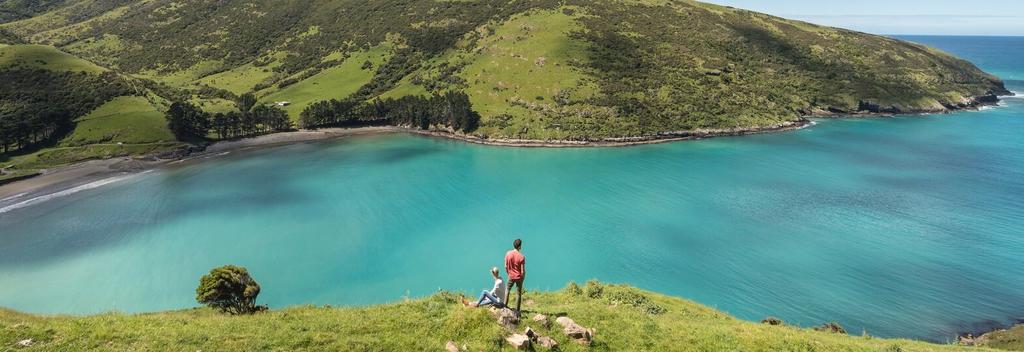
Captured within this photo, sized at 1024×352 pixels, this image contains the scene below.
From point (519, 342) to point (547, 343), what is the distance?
106 cm

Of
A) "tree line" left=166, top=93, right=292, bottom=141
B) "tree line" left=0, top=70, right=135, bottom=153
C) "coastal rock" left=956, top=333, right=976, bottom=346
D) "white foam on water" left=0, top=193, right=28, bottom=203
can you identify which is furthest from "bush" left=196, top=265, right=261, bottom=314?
"tree line" left=0, top=70, right=135, bottom=153

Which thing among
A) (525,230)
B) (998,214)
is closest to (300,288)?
(525,230)

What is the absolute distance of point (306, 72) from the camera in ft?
592

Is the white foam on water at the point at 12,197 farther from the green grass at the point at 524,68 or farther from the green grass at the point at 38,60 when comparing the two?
the green grass at the point at 524,68

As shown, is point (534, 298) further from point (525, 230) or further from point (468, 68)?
point (468, 68)

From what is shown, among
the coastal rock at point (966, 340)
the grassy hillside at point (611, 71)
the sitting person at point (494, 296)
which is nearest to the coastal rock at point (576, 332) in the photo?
the sitting person at point (494, 296)

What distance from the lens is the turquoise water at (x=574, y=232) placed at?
44938 mm

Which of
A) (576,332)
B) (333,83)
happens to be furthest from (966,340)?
(333,83)

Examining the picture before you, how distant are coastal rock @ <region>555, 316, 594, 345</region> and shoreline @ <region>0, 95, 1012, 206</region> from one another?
331ft

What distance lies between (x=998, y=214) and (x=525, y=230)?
6879cm

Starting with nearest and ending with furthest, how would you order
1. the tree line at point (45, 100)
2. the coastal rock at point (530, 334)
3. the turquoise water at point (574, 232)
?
the coastal rock at point (530, 334)
the turquoise water at point (574, 232)
the tree line at point (45, 100)

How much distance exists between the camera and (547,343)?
49.8ft

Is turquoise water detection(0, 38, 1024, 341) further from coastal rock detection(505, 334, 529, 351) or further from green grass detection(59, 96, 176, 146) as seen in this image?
coastal rock detection(505, 334, 529, 351)

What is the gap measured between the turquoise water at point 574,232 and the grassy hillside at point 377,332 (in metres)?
26.4
